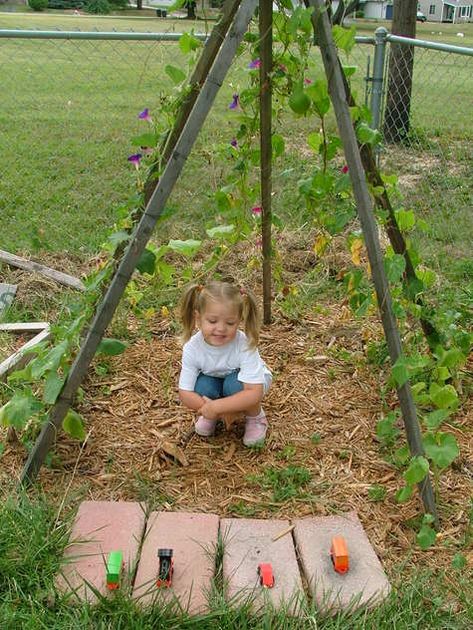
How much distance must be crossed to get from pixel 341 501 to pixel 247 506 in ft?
1.22

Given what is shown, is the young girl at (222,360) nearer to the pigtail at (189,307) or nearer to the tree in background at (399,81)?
the pigtail at (189,307)

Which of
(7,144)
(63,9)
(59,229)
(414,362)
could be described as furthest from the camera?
(63,9)

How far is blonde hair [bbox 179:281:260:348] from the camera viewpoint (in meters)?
2.81

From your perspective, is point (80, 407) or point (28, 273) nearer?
point (80, 407)

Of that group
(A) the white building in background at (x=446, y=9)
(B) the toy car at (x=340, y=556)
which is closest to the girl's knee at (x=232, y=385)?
(B) the toy car at (x=340, y=556)

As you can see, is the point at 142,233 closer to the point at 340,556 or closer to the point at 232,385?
the point at 232,385

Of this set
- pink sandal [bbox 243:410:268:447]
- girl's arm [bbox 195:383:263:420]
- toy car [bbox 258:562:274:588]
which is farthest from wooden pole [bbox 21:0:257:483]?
toy car [bbox 258:562:274:588]

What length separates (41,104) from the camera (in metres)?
8.73

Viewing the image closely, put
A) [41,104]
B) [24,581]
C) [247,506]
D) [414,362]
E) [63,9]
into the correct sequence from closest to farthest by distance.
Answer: [24,581]
[414,362]
[247,506]
[41,104]
[63,9]

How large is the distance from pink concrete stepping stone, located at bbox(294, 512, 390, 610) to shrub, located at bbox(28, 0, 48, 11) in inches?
1313

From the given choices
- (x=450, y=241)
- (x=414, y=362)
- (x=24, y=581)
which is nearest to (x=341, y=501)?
(x=414, y=362)

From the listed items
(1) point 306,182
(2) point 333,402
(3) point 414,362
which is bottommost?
(2) point 333,402

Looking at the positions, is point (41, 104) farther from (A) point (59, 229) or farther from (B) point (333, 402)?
(B) point (333, 402)

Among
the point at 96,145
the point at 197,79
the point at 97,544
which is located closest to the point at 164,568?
the point at 97,544
